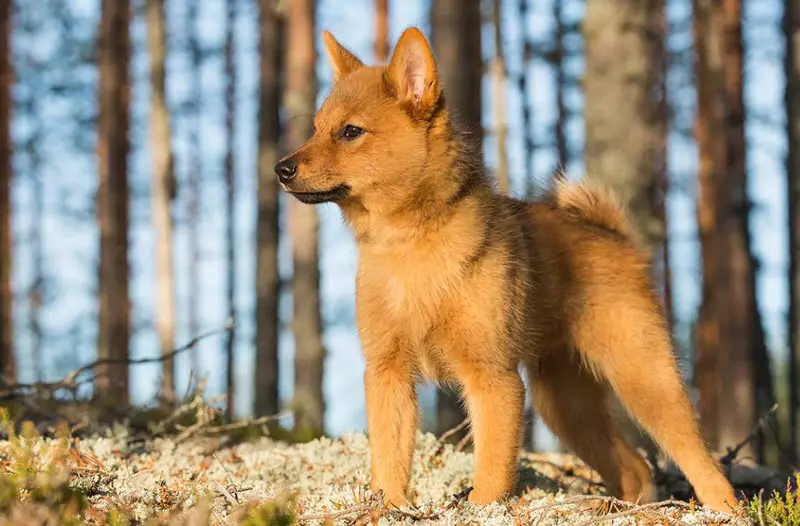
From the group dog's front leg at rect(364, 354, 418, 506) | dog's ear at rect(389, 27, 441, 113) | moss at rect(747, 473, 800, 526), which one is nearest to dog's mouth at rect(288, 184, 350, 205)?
dog's ear at rect(389, 27, 441, 113)

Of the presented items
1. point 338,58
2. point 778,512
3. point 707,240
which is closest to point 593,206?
point 338,58

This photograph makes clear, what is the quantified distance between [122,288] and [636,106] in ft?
36.4

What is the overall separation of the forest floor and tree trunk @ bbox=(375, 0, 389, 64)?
537 inches

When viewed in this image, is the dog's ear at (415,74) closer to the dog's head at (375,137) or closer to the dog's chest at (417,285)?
the dog's head at (375,137)

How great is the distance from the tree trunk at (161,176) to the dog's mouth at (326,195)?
10197 millimetres

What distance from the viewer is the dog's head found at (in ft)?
13.2

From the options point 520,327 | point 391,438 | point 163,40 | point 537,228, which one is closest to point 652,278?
point 537,228

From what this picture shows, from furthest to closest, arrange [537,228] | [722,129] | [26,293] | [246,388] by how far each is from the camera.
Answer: [246,388] → [26,293] → [722,129] → [537,228]

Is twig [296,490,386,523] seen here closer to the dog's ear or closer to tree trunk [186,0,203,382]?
the dog's ear

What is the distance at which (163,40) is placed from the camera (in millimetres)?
14852

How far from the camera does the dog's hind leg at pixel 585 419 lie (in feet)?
16.5

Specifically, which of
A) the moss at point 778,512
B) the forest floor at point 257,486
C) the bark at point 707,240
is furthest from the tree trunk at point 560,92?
the moss at point 778,512

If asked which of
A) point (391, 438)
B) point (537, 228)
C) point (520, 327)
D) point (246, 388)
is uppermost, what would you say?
point (537, 228)

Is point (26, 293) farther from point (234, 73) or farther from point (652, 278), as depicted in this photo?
point (652, 278)
